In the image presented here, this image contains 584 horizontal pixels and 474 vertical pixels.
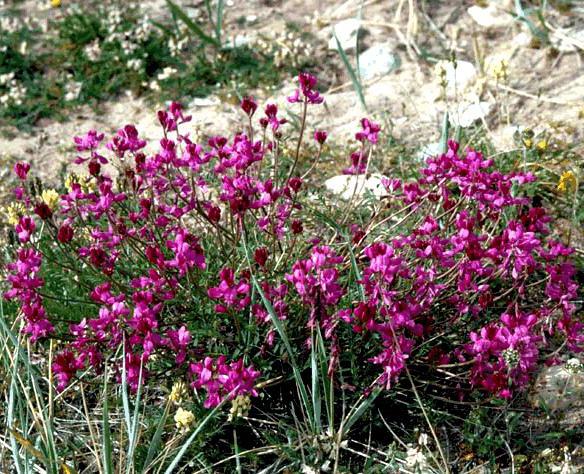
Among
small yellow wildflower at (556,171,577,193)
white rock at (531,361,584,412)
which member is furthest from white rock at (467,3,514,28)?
white rock at (531,361,584,412)

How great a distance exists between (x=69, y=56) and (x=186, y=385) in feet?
11.3

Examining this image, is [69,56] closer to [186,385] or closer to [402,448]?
[186,385]

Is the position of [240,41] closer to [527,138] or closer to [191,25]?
[191,25]

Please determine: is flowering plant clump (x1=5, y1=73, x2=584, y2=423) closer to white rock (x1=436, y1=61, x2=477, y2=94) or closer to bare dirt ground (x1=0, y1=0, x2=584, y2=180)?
bare dirt ground (x1=0, y1=0, x2=584, y2=180)

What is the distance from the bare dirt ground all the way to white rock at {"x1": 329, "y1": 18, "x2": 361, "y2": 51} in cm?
5

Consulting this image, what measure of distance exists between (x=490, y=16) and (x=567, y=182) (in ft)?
6.36

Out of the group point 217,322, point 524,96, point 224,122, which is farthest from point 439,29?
point 217,322

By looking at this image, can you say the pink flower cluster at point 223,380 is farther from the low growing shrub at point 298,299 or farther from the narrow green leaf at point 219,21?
the narrow green leaf at point 219,21

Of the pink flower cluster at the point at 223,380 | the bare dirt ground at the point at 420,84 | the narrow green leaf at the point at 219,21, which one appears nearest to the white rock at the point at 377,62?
the bare dirt ground at the point at 420,84

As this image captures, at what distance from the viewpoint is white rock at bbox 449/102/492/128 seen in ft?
16.1

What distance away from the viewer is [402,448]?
3.24 metres

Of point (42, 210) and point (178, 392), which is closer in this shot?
point (42, 210)

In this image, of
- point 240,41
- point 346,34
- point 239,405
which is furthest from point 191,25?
point 239,405

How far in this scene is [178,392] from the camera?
3.07m
